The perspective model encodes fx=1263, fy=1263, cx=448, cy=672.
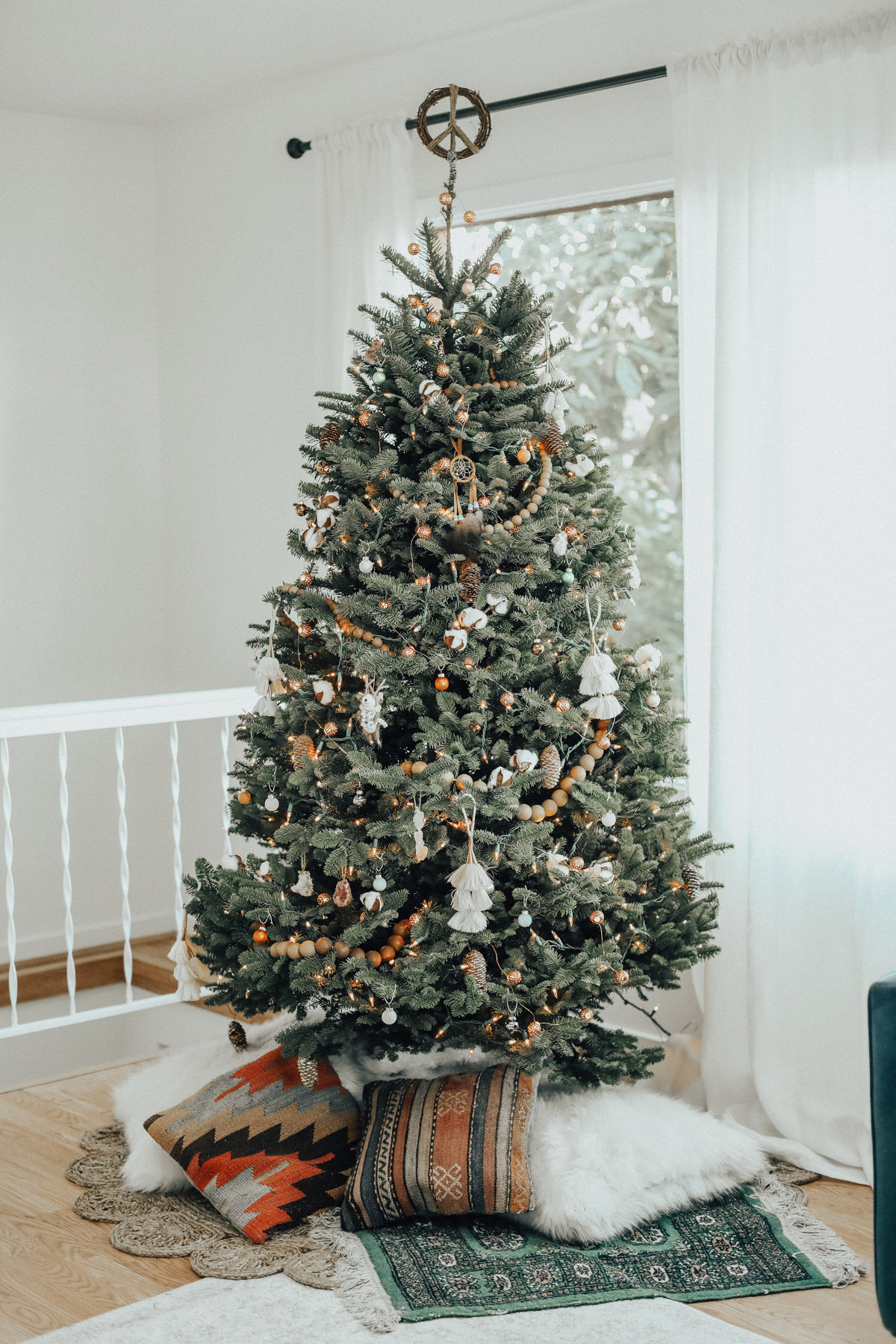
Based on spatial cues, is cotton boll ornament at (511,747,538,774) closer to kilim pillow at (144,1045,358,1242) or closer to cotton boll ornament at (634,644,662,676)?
cotton boll ornament at (634,644,662,676)

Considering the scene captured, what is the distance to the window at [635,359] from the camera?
3.43 meters

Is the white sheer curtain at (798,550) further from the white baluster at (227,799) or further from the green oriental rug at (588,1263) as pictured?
the white baluster at (227,799)

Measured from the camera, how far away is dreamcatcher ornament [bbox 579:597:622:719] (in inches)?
A: 92.3

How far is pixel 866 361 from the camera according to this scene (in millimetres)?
2682

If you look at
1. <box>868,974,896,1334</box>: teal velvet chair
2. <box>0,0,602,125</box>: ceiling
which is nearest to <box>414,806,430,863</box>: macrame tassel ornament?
<box>868,974,896,1334</box>: teal velvet chair

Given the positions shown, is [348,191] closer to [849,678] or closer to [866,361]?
[866,361]

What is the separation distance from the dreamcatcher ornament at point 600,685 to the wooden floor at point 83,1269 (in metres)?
1.03

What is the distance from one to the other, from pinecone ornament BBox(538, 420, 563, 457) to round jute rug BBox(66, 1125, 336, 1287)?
1.52m

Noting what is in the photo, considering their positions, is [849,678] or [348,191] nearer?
[849,678]

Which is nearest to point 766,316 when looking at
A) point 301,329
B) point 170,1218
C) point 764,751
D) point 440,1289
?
point 764,751

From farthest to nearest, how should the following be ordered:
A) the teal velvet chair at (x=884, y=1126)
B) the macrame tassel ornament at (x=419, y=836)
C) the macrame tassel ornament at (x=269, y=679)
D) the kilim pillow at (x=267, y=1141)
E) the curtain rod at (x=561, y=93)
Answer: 1. the curtain rod at (x=561, y=93)
2. the macrame tassel ornament at (x=269, y=679)
3. the kilim pillow at (x=267, y=1141)
4. the macrame tassel ornament at (x=419, y=836)
5. the teal velvet chair at (x=884, y=1126)

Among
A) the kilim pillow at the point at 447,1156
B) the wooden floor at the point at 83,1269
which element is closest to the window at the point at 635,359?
the kilim pillow at the point at 447,1156

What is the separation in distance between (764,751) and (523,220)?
173 centimetres

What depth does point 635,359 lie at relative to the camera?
3490 mm
